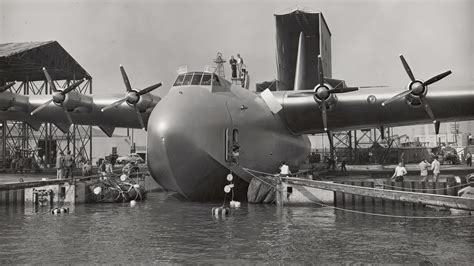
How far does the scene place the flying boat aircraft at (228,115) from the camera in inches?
593

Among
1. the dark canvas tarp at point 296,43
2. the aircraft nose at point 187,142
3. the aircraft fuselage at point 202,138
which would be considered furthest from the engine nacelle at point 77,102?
the dark canvas tarp at point 296,43

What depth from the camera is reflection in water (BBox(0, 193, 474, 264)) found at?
7734mm

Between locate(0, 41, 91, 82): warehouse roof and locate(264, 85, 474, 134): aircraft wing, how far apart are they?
2344 cm

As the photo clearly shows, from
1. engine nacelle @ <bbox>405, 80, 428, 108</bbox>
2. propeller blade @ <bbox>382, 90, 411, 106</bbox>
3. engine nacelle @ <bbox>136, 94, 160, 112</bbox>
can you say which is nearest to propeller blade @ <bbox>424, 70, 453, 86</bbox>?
engine nacelle @ <bbox>405, 80, 428, 108</bbox>

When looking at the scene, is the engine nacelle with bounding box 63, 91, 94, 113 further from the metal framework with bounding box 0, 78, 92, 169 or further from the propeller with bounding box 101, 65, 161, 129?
the metal framework with bounding box 0, 78, 92, 169

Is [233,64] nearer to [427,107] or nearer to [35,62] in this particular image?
[427,107]

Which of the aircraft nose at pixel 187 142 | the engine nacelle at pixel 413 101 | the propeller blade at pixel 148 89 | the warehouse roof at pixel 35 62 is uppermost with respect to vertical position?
the warehouse roof at pixel 35 62

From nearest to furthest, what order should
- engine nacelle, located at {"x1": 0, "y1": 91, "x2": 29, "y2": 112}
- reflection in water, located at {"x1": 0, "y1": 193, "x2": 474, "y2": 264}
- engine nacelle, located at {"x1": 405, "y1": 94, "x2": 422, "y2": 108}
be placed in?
1. reflection in water, located at {"x1": 0, "y1": 193, "x2": 474, "y2": 264}
2. engine nacelle, located at {"x1": 405, "y1": 94, "x2": 422, "y2": 108}
3. engine nacelle, located at {"x1": 0, "y1": 91, "x2": 29, "y2": 112}

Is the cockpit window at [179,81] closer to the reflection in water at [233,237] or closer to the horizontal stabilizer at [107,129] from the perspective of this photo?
the reflection in water at [233,237]

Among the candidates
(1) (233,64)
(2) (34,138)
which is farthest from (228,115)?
(2) (34,138)

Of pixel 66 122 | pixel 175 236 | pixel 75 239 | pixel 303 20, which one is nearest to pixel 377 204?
pixel 175 236

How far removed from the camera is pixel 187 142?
1470 centimetres

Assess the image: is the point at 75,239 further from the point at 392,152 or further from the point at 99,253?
the point at 392,152

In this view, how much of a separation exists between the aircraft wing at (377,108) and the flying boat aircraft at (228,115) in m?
0.04
